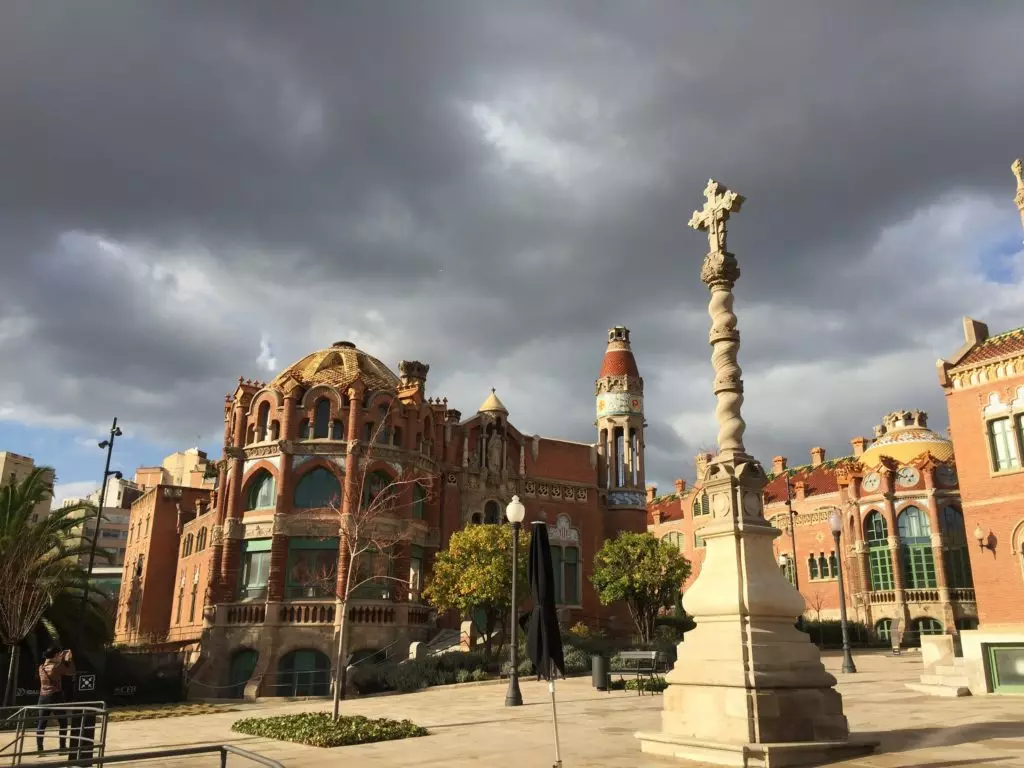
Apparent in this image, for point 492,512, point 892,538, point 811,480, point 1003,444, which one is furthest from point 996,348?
point 811,480

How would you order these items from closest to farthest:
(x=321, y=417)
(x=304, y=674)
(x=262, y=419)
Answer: (x=304, y=674) < (x=321, y=417) < (x=262, y=419)

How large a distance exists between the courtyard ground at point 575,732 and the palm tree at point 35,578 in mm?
8230

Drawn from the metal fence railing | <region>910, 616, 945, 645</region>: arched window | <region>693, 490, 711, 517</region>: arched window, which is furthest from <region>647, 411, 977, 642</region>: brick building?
the metal fence railing

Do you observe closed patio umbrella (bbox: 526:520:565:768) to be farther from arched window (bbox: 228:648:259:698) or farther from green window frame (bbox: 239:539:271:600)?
arched window (bbox: 228:648:259:698)

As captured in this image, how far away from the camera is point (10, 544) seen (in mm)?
24812

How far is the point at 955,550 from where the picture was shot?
148ft

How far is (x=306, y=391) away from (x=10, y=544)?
12.6m

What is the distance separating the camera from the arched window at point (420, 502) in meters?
35.4

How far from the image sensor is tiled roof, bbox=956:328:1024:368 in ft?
109

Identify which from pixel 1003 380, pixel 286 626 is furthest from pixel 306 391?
pixel 1003 380

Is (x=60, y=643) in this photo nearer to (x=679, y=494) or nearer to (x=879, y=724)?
(x=879, y=724)

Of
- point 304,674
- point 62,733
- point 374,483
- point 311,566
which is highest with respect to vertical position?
point 374,483

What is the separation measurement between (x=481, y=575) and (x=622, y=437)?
56.4ft

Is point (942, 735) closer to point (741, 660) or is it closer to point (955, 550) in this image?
point (741, 660)
